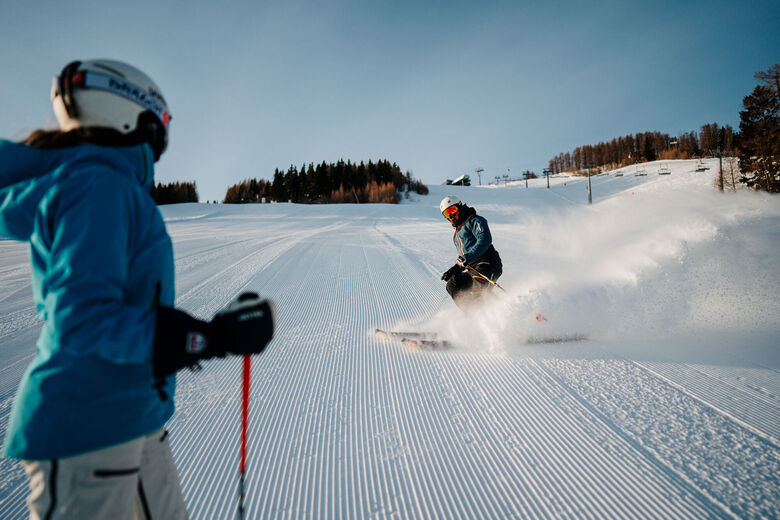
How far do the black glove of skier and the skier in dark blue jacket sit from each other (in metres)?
3.59

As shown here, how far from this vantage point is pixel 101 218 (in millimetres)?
907

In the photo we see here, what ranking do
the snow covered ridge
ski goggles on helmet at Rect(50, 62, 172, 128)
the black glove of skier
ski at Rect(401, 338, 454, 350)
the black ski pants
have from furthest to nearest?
the black ski pants
ski at Rect(401, 338, 454, 350)
the snow covered ridge
ski goggles on helmet at Rect(50, 62, 172, 128)
the black glove of skier

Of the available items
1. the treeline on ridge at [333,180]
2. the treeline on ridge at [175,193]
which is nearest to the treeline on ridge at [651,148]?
the treeline on ridge at [333,180]

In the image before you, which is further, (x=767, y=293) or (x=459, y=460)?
(x=767, y=293)

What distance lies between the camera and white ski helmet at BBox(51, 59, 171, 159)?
3.57 ft

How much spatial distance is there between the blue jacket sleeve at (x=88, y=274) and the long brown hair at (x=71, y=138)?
0.67 feet

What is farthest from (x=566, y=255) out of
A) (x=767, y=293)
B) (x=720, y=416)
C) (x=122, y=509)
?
(x=122, y=509)

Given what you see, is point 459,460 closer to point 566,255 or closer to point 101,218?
point 101,218

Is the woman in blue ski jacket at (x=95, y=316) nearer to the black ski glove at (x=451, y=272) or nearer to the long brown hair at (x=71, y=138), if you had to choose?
the long brown hair at (x=71, y=138)

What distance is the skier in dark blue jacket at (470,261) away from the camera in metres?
4.43

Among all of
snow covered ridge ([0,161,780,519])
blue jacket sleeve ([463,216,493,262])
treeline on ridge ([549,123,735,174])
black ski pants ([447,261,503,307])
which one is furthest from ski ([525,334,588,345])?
treeline on ridge ([549,123,735,174])

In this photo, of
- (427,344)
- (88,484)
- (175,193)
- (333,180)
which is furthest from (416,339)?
(175,193)

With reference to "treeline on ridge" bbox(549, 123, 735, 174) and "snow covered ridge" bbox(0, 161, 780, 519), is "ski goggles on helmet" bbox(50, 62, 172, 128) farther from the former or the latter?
"treeline on ridge" bbox(549, 123, 735, 174)

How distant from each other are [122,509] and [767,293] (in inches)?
252
